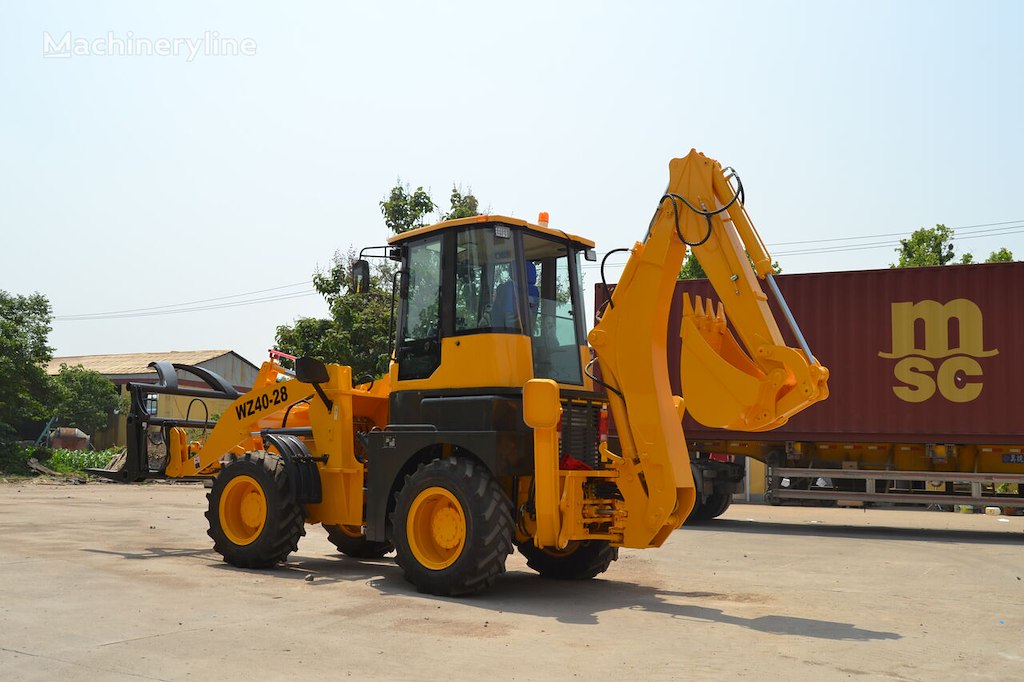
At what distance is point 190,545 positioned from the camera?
1134 centimetres

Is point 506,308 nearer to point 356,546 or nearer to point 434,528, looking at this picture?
point 434,528

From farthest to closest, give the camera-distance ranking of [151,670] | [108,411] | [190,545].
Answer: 1. [108,411]
2. [190,545]
3. [151,670]

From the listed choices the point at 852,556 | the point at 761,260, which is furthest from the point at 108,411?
the point at 761,260

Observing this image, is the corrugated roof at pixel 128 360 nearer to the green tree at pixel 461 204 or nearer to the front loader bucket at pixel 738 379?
the green tree at pixel 461 204

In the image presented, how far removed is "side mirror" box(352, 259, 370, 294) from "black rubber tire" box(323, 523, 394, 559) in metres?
3.00

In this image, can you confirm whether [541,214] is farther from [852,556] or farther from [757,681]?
[852,556]

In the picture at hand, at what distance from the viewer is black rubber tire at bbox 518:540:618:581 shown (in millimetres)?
9070

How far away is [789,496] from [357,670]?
1200cm

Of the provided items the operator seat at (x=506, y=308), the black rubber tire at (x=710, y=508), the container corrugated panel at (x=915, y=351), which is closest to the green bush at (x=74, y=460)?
the black rubber tire at (x=710, y=508)

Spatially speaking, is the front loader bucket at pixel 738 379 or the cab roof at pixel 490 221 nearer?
the front loader bucket at pixel 738 379

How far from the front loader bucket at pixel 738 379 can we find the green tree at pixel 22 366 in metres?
24.5

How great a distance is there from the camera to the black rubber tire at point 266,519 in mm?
9180

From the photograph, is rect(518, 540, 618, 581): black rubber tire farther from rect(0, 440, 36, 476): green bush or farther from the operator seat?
rect(0, 440, 36, 476): green bush

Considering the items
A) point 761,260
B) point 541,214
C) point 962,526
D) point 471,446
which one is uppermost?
point 541,214
